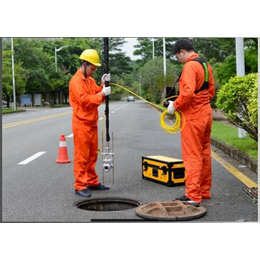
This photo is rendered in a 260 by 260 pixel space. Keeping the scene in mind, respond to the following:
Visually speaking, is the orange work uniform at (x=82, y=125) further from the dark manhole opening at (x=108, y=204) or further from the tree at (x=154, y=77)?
the tree at (x=154, y=77)

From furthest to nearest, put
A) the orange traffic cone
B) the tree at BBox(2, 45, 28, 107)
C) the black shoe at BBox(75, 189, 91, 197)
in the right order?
the tree at BBox(2, 45, 28, 107)
the orange traffic cone
the black shoe at BBox(75, 189, 91, 197)

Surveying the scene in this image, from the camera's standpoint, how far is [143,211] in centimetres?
555

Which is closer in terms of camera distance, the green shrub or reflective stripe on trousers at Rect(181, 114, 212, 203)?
reflective stripe on trousers at Rect(181, 114, 212, 203)

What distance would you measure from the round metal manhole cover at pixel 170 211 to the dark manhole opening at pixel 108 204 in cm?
60

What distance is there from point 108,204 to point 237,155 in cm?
377

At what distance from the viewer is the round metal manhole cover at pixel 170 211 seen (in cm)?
532

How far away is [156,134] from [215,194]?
935 cm

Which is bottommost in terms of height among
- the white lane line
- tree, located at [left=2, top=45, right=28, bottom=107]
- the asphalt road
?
the asphalt road

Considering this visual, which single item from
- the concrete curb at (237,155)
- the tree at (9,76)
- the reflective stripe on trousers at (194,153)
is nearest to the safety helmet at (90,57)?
the reflective stripe on trousers at (194,153)

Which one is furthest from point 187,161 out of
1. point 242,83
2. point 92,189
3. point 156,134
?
point 156,134

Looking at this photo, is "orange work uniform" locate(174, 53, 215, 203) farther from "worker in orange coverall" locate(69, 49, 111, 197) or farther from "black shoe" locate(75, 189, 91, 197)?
"black shoe" locate(75, 189, 91, 197)

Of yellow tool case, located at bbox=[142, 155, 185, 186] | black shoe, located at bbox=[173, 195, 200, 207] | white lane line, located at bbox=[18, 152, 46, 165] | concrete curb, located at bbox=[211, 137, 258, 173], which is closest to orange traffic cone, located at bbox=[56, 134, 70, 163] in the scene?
white lane line, located at bbox=[18, 152, 46, 165]

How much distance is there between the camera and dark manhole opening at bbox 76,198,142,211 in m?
6.32

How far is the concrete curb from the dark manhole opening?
8.29ft
